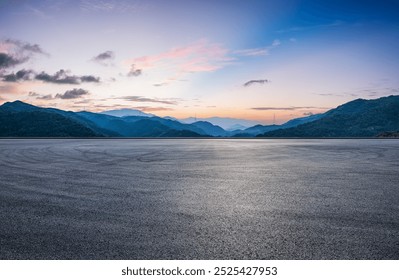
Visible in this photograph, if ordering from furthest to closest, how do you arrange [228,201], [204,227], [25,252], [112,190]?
[112,190]
[228,201]
[204,227]
[25,252]

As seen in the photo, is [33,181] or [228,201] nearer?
[228,201]

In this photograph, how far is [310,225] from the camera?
6.02m

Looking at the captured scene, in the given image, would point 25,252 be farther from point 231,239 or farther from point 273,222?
point 273,222

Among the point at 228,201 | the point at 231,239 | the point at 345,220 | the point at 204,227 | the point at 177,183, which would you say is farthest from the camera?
the point at 177,183

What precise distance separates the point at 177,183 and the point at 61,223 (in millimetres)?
5072

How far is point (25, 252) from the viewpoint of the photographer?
4766mm

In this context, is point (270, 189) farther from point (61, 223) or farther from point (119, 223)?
point (61, 223)

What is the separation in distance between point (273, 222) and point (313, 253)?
157 cm

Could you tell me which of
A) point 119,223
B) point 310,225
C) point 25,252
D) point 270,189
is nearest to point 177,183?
point 270,189

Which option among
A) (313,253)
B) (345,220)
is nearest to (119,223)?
(313,253)

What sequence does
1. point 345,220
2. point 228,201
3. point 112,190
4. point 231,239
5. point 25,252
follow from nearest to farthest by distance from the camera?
1. point 25,252
2. point 231,239
3. point 345,220
4. point 228,201
5. point 112,190

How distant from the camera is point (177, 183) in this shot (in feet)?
35.9
